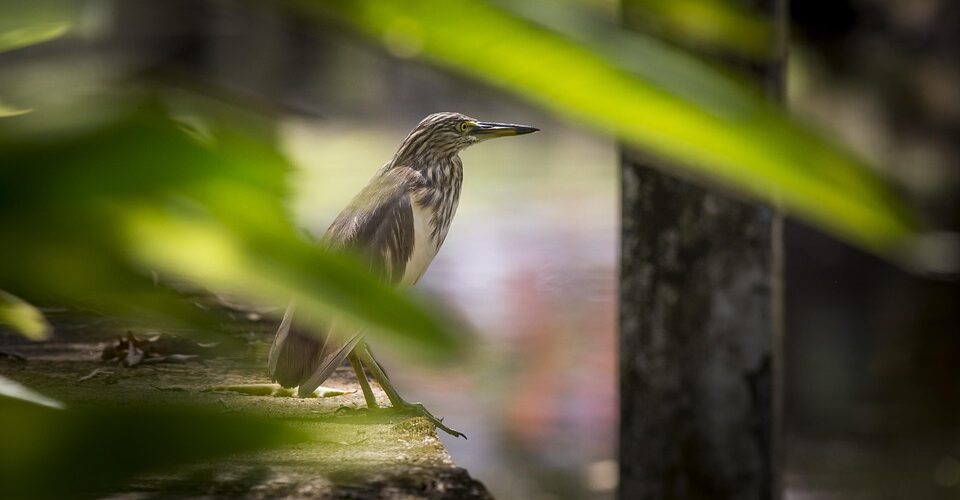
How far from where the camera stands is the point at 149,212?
26cm

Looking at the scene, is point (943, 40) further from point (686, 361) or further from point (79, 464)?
point (79, 464)

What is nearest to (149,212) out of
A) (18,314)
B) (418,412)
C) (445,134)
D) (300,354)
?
(18,314)

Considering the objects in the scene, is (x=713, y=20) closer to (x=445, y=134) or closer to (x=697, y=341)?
(x=445, y=134)

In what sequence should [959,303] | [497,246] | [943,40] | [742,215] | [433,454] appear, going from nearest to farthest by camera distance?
[433,454], [742,215], [959,303], [943,40], [497,246]

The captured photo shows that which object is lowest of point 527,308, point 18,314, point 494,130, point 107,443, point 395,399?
point 107,443

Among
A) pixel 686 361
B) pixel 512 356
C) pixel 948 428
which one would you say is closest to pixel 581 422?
pixel 512 356

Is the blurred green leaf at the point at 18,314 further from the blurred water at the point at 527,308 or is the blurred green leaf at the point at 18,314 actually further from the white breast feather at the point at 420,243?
the blurred water at the point at 527,308

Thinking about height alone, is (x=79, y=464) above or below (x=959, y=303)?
below

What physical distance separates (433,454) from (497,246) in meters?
6.01

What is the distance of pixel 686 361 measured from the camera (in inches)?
85.7

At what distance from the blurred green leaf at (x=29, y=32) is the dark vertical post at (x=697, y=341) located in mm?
1761

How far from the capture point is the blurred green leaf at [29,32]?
328mm

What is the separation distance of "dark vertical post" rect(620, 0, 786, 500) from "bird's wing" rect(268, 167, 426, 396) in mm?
436

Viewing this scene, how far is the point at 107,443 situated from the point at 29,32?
0.15 m
